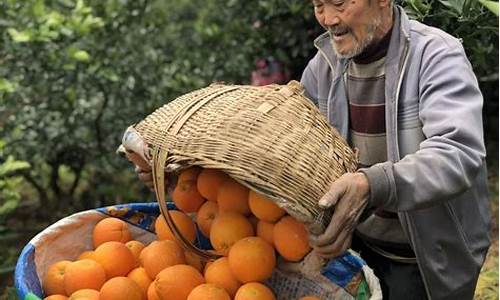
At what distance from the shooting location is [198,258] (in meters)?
1.81

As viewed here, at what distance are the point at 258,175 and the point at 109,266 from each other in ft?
1.73

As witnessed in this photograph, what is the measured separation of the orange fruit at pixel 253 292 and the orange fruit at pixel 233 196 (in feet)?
0.58

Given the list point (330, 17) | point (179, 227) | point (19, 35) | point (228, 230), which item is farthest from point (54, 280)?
point (19, 35)

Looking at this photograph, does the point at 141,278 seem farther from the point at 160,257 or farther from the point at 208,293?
the point at 208,293

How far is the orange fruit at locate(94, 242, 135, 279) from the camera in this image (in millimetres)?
1738

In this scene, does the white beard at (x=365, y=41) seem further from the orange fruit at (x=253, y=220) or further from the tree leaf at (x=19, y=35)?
the tree leaf at (x=19, y=35)

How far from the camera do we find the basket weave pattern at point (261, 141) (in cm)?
141

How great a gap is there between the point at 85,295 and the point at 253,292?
1.22ft

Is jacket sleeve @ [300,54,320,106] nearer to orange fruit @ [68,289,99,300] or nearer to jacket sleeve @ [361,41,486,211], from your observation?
jacket sleeve @ [361,41,486,211]

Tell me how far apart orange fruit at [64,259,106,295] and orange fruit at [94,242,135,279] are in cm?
3

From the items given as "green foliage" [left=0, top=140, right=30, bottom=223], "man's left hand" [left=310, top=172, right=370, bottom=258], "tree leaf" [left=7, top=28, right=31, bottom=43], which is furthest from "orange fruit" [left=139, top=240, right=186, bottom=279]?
"tree leaf" [left=7, top=28, right=31, bottom=43]

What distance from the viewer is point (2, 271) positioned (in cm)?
293

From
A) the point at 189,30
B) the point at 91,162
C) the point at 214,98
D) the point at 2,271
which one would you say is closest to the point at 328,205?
the point at 214,98

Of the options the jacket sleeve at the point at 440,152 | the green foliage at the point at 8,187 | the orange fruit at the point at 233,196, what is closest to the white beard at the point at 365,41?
the jacket sleeve at the point at 440,152
